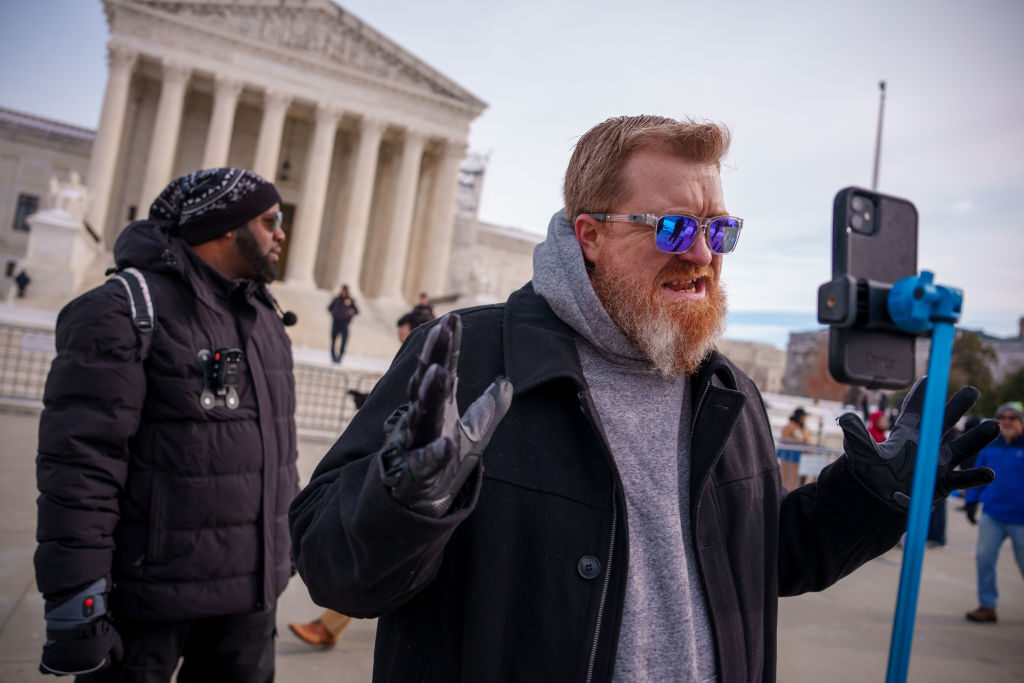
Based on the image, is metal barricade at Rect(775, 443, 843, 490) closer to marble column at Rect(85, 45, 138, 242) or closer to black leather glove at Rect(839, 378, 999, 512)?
black leather glove at Rect(839, 378, 999, 512)

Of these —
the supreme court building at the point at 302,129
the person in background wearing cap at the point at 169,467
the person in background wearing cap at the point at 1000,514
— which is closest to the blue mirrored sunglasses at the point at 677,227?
the person in background wearing cap at the point at 169,467

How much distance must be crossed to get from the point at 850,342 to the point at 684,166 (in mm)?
812

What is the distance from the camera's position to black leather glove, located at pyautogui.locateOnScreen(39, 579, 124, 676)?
195cm

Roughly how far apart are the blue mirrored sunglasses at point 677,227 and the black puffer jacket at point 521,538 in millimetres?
328

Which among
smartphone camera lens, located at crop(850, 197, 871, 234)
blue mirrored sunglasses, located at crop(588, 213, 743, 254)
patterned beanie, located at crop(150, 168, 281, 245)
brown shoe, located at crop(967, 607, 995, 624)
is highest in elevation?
patterned beanie, located at crop(150, 168, 281, 245)

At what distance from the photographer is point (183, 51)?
28.8 metres

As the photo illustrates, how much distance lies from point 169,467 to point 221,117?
31344 millimetres

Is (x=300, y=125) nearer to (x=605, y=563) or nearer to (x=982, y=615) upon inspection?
(x=982, y=615)

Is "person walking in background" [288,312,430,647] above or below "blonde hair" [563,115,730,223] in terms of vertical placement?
below

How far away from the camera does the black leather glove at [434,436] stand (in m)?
1.07

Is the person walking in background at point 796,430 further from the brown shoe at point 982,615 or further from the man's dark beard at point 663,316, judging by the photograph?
the man's dark beard at point 663,316

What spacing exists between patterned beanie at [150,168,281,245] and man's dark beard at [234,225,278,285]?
0.04m

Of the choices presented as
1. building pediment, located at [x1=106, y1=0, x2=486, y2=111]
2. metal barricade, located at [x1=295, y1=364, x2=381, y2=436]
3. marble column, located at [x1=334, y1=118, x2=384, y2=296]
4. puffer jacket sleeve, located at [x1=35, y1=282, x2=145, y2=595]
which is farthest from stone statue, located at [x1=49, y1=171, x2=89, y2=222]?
puffer jacket sleeve, located at [x1=35, y1=282, x2=145, y2=595]

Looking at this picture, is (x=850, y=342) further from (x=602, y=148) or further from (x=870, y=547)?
(x=870, y=547)
